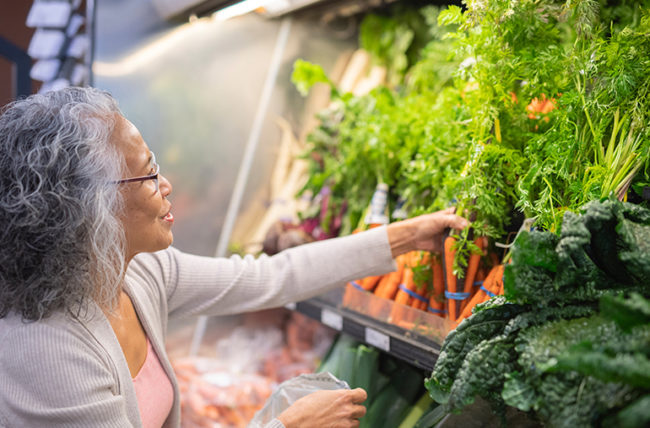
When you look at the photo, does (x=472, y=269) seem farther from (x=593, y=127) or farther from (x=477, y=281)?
(x=593, y=127)

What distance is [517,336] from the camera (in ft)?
3.25

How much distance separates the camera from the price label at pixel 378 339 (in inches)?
62.2

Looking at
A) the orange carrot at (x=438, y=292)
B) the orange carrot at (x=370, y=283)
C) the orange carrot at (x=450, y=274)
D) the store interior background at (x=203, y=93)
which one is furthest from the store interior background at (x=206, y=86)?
the orange carrot at (x=450, y=274)

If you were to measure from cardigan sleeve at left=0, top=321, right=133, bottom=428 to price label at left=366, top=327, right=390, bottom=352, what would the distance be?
2.59ft

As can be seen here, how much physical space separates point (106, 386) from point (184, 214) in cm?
159

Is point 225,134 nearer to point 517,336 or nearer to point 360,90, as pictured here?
point 360,90

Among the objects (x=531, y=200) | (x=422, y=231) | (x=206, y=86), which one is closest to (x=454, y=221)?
(x=422, y=231)

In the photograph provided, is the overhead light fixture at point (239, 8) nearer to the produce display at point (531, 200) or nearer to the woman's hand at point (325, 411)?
the produce display at point (531, 200)

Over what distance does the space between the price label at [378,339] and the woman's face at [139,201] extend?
0.73 meters

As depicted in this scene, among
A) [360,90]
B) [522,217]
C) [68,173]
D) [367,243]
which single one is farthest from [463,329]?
[360,90]

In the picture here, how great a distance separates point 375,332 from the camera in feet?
5.37

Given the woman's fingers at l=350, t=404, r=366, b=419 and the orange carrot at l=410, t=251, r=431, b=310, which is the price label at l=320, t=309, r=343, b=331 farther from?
the woman's fingers at l=350, t=404, r=366, b=419

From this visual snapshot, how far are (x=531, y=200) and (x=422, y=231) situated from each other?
369 mm

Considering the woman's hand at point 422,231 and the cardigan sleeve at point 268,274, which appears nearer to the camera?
the woman's hand at point 422,231
